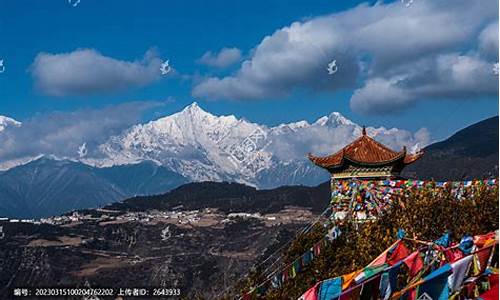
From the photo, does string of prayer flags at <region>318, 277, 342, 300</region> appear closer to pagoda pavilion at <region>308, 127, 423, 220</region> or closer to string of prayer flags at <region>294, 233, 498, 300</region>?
string of prayer flags at <region>294, 233, 498, 300</region>

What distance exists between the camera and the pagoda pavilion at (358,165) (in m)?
32.3

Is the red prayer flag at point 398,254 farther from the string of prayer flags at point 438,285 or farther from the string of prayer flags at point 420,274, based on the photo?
the string of prayer flags at point 438,285

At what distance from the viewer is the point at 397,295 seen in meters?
12.5

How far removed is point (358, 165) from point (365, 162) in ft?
1.29

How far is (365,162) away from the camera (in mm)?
34688

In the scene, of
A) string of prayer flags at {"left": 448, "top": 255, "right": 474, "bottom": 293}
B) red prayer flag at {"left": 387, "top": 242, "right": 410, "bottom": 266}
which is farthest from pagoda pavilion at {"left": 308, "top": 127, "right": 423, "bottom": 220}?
string of prayer flags at {"left": 448, "top": 255, "right": 474, "bottom": 293}

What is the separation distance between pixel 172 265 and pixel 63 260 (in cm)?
3950

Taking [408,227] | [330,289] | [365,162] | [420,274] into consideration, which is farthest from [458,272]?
[365,162]

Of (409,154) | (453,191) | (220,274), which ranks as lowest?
(220,274)

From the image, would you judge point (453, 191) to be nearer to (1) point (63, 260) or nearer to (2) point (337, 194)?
(2) point (337, 194)

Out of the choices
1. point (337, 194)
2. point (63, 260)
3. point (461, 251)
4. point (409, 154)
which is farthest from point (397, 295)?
point (63, 260)

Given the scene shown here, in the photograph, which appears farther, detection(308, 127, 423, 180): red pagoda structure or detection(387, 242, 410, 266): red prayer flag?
detection(308, 127, 423, 180): red pagoda structure

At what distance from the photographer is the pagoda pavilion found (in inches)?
1273

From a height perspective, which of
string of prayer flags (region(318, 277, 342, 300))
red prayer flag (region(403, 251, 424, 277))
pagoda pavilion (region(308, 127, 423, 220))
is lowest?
string of prayer flags (region(318, 277, 342, 300))
